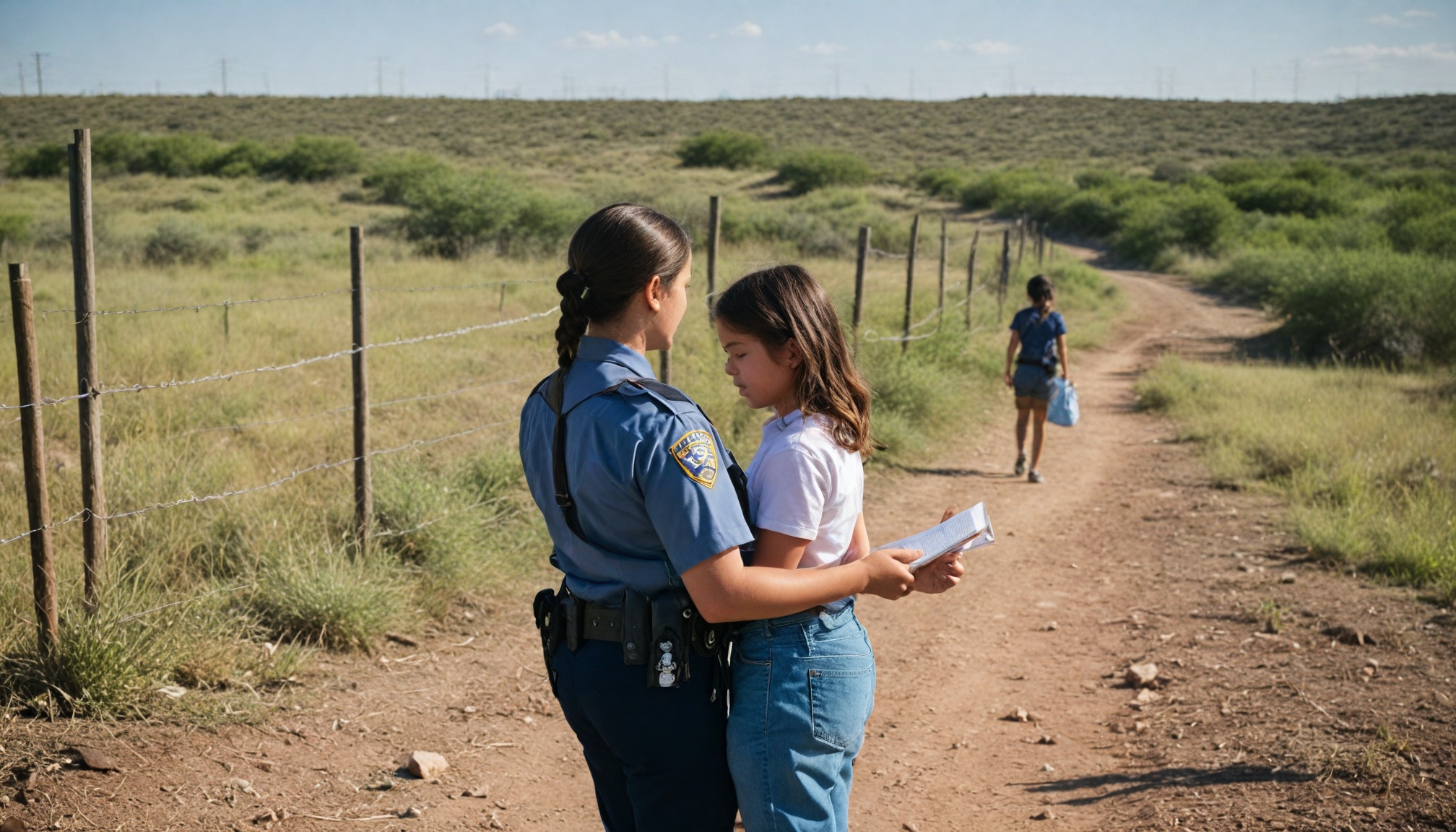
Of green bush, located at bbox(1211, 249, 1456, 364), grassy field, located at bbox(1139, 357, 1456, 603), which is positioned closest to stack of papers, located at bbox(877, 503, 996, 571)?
grassy field, located at bbox(1139, 357, 1456, 603)

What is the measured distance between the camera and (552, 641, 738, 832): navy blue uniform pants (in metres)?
1.74

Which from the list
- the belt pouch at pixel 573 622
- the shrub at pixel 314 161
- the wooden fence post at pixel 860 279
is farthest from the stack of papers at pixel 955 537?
the shrub at pixel 314 161

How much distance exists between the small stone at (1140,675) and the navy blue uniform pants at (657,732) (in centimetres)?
327

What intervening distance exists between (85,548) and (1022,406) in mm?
6507

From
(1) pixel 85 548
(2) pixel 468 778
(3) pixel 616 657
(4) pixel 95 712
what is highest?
(3) pixel 616 657

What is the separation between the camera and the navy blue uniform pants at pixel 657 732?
174 centimetres

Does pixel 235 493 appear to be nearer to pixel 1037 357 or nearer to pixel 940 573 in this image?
pixel 940 573

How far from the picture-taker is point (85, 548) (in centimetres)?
383

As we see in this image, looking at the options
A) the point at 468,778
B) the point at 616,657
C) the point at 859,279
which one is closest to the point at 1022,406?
the point at 859,279

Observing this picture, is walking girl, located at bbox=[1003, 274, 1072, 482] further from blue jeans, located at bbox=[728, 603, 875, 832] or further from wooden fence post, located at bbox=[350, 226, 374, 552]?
blue jeans, located at bbox=[728, 603, 875, 832]

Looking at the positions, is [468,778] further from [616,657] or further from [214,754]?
[616,657]

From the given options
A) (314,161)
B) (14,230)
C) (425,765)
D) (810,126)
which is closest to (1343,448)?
(425,765)

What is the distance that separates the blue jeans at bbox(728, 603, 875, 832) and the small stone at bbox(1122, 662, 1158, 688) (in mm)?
3127

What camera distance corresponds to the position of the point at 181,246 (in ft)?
59.5
